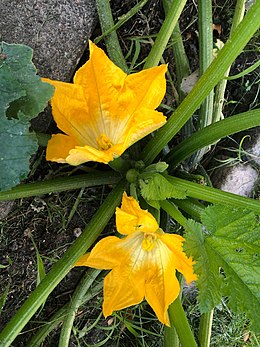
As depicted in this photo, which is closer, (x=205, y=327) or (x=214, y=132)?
(x=214, y=132)

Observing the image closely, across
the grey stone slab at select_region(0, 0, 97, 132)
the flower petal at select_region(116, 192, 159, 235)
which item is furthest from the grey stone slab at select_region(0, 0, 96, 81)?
the flower petal at select_region(116, 192, 159, 235)

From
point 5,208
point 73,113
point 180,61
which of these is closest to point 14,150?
point 73,113

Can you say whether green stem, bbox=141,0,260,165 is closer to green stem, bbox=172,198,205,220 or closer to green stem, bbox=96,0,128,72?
green stem, bbox=172,198,205,220

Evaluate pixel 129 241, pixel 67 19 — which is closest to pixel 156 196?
pixel 129 241

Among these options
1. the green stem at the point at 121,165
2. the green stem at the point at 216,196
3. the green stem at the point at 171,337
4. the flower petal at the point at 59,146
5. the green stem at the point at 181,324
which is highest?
the flower petal at the point at 59,146

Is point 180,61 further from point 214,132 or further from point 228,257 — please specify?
point 228,257

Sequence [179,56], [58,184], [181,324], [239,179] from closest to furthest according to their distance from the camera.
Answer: [181,324] → [58,184] → [179,56] → [239,179]

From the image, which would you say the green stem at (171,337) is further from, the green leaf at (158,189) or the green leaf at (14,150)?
the green leaf at (14,150)

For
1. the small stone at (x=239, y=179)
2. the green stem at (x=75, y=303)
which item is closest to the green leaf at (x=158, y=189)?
the green stem at (x=75, y=303)
